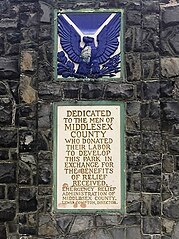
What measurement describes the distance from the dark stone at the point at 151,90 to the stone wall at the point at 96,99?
0.04ft

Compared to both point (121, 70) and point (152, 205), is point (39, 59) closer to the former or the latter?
point (121, 70)

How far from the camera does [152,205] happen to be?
5.54 meters

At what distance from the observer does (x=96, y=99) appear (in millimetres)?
5680

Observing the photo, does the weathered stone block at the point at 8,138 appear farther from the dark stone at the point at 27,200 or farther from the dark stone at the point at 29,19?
the dark stone at the point at 29,19

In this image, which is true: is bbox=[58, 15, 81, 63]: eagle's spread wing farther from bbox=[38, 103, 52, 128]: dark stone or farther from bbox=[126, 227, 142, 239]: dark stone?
bbox=[126, 227, 142, 239]: dark stone

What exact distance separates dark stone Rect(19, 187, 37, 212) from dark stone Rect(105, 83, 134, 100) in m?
1.49

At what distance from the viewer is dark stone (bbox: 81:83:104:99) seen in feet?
18.6

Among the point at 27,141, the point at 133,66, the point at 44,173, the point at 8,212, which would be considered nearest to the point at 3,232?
the point at 8,212

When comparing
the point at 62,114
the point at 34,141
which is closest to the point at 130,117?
the point at 62,114

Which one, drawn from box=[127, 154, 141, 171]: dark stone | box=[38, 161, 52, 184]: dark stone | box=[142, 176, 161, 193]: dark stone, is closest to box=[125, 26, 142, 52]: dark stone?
box=[127, 154, 141, 171]: dark stone

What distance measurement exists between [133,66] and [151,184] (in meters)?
1.46

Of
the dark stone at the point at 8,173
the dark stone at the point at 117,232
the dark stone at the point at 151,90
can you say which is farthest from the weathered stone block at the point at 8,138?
the dark stone at the point at 151,90

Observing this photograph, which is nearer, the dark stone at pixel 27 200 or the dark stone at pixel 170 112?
the dark stone at pixel 27 200

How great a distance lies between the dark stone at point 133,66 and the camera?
5.71 m
